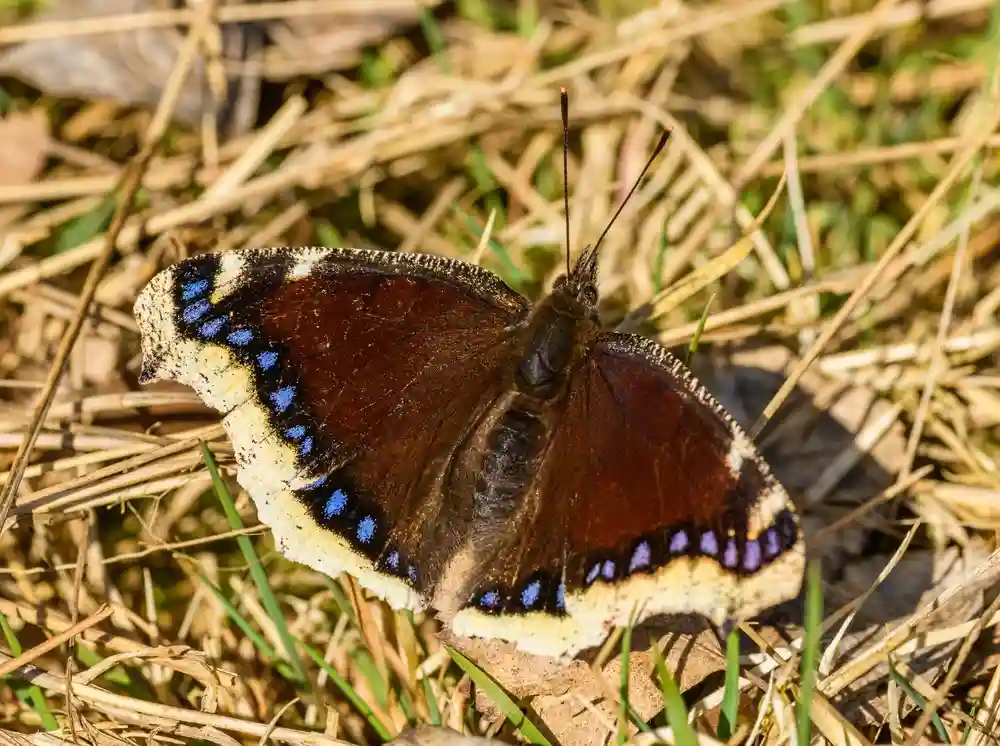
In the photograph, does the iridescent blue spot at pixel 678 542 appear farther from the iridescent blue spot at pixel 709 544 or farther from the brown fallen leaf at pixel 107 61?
the brown fallen leaf at pixel 107 61

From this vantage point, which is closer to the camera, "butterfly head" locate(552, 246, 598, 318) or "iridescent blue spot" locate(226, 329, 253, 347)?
"iridescent blue spot" locate(226, 329, 253, 347)

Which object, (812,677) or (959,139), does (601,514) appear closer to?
(812,677)

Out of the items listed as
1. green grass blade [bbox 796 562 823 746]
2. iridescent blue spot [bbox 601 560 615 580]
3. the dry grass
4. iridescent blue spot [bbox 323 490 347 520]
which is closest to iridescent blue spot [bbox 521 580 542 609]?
iridescent blue spot [bbox 601 560 615 580]

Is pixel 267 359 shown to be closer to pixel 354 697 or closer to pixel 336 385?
pixel 336 385

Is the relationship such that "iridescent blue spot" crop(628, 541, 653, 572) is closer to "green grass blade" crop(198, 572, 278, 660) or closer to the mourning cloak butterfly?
the mourning cloak butterfly

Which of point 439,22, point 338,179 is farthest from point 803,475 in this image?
point 439,22

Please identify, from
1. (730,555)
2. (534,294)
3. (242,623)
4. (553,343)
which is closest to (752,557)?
(730,555)

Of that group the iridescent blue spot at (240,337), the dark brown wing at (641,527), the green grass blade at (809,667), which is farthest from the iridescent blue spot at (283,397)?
the green grass blade at (809,667)
